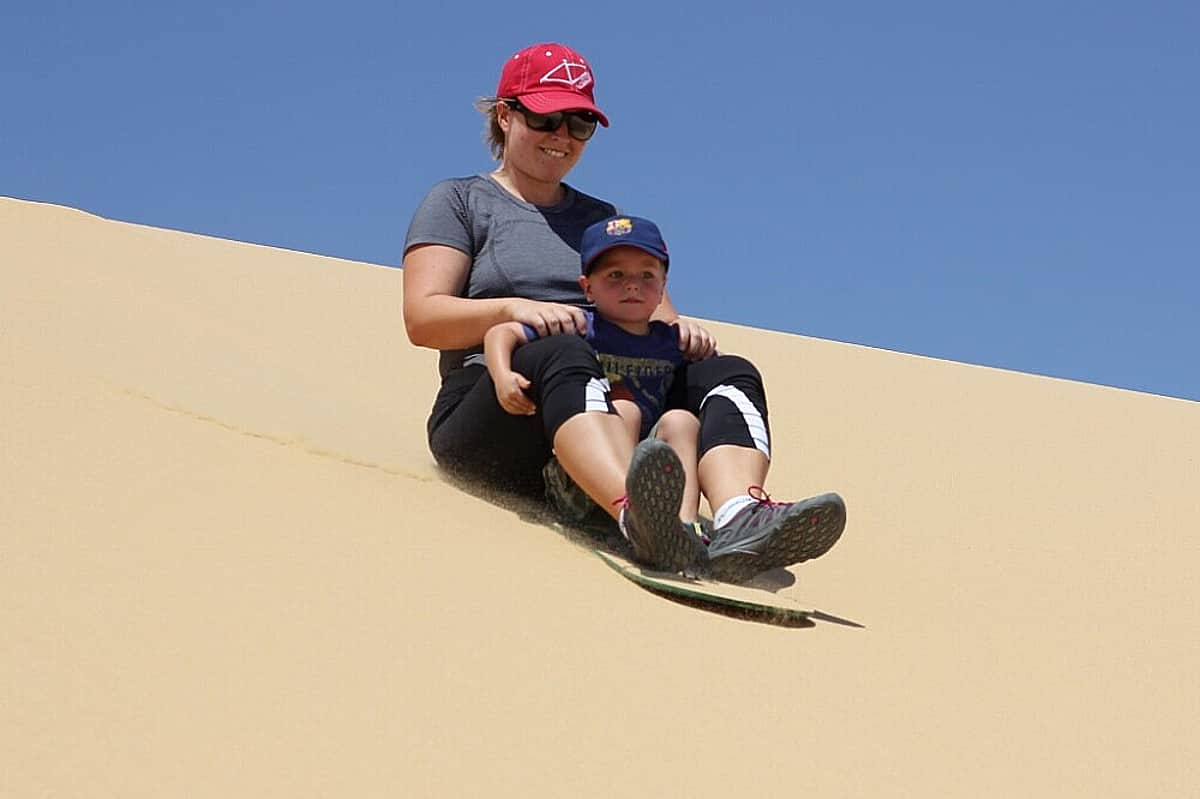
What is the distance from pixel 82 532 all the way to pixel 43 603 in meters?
0.31

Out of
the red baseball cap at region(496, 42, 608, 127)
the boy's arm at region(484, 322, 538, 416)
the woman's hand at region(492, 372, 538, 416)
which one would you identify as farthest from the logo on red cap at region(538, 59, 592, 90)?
the woman's hand at region(492, 372, 538, 416)

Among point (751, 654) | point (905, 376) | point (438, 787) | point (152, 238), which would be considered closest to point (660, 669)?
point (751, 654)

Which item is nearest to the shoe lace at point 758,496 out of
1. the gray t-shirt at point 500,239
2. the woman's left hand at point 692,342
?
the woman's left hand at point 692,342

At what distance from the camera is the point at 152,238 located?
11.1 metres

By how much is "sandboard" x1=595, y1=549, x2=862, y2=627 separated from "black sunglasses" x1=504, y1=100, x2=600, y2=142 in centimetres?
129

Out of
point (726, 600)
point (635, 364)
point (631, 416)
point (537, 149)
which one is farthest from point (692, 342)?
point (726, 600)

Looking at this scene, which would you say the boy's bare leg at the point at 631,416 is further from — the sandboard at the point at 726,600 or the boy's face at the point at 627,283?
the sandboard at the point at 726,600

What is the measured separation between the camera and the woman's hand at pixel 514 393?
10.3 ft

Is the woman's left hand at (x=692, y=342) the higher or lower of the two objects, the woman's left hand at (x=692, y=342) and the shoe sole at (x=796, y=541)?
the higher

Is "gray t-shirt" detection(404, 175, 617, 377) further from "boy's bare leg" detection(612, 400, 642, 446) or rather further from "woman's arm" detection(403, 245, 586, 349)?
"boy's bare leg" detection(612, 400, 642, 446)

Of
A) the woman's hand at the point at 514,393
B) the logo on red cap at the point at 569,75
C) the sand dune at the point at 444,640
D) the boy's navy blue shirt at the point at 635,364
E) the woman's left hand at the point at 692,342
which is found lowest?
the sand dune at the point at 444,640

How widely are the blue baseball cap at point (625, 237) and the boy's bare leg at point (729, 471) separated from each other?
0.46 metres

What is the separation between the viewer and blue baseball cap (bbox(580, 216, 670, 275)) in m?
3.25

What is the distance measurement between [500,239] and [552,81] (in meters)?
0.40
